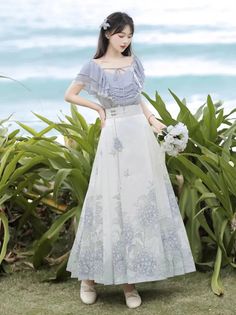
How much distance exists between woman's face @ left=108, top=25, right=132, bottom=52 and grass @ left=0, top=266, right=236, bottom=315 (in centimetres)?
100

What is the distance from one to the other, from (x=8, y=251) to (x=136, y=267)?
101 cm

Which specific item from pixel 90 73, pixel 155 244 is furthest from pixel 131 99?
pixel 155 244

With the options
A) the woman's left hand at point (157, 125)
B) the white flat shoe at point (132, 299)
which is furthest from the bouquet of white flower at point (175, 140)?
the white flat shoe at point (132, 299)

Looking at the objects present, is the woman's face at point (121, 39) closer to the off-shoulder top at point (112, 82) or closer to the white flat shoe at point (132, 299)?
the off-shoulder top at point (112, 82)

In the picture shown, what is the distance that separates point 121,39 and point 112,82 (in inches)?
6.7

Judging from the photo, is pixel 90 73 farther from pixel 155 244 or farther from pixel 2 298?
pixel 2 298

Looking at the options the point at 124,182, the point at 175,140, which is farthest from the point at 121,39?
the point at 124,182

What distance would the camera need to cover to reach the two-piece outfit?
302cm

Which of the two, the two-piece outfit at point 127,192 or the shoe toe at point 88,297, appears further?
the shoe toe at point 88,297

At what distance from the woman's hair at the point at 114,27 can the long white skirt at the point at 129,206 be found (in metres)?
0.24

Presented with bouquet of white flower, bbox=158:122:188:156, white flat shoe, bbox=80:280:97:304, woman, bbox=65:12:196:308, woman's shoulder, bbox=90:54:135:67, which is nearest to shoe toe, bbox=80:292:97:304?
white flat shoe, bbox=80:280:97:304

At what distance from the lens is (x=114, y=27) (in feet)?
10.0

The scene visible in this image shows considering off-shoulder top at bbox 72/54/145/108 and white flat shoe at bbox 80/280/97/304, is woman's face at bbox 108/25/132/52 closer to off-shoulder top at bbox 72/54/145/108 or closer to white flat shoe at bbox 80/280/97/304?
off-shoulder top at bbox 72/54/145/108

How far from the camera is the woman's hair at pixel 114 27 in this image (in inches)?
120
